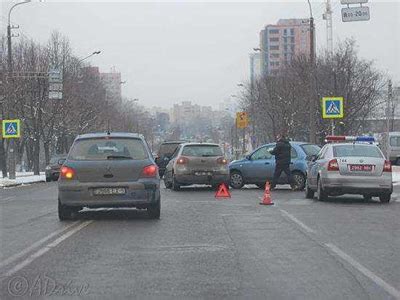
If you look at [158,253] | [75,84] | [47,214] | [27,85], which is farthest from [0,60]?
[158,253]

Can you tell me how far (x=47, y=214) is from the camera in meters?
14.2

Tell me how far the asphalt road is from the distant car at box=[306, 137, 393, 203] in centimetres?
139

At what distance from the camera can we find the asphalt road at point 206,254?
674 cm

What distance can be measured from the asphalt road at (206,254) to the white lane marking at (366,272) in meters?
0.01

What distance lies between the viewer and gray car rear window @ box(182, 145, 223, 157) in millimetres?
21000

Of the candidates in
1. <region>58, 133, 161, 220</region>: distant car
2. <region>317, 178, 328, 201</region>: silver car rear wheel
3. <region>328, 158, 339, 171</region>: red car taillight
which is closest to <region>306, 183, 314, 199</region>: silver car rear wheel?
<region>317, 178, 328, 201</region>: silver car rear wheel

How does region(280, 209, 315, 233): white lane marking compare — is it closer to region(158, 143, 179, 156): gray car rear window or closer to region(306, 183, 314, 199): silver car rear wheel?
region(306, 183, 314, 199): silver car rear wheel

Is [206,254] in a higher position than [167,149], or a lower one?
lower

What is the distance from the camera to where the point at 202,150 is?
834 inches

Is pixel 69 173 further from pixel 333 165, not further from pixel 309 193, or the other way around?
pixel 309 193

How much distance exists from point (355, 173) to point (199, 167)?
6109 millimetres

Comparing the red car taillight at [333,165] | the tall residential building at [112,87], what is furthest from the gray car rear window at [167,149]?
the tall residential building at [112,87]

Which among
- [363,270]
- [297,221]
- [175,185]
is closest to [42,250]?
[363,270]

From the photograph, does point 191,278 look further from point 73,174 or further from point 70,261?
point 73,174
